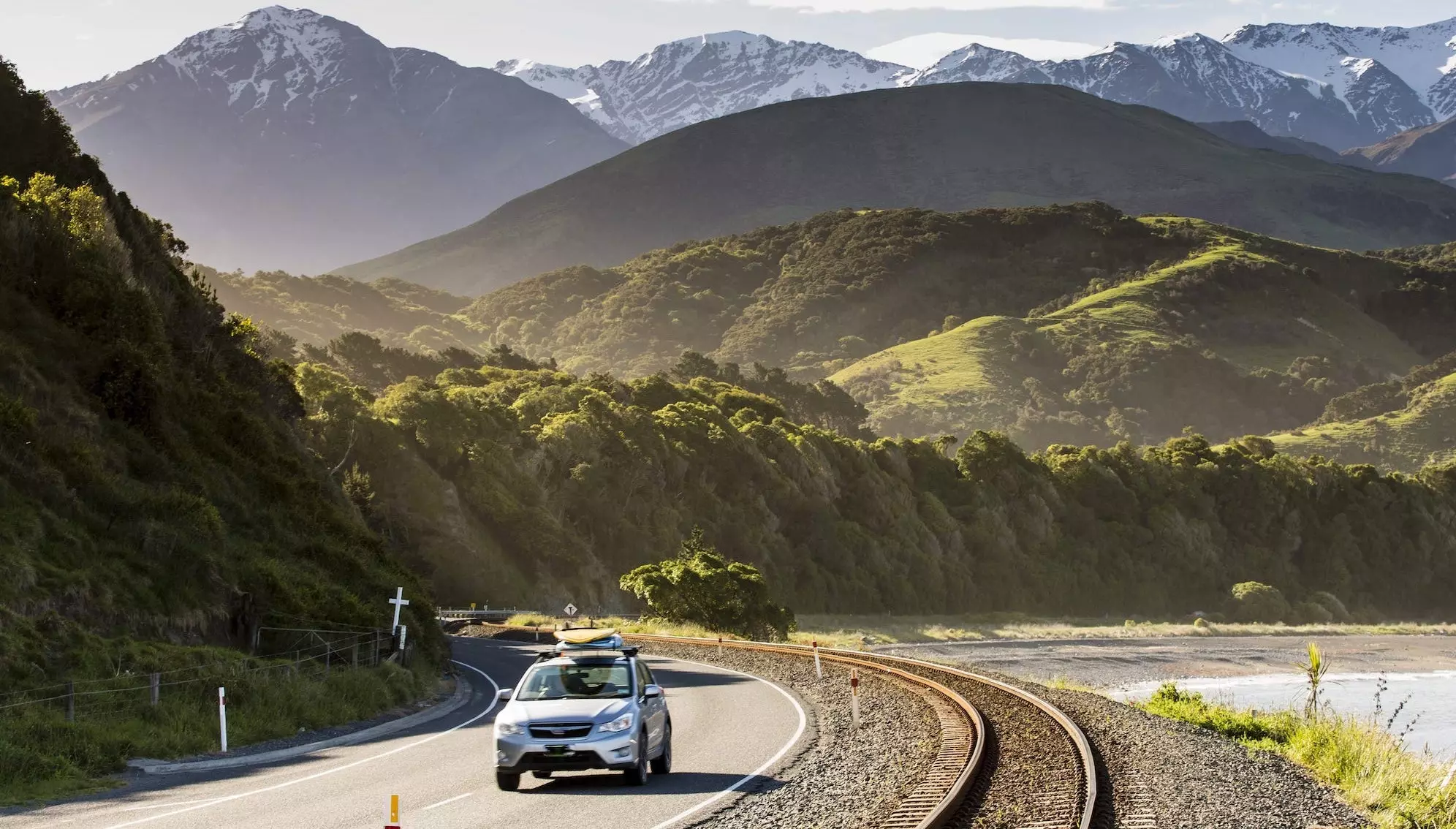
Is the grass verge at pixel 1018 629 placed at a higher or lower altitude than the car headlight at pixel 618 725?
lower

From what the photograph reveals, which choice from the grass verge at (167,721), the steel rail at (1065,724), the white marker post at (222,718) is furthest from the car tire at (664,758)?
the grass verge at (167,721)

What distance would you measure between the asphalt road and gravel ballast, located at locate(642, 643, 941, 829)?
0.45 m

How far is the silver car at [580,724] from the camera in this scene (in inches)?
659

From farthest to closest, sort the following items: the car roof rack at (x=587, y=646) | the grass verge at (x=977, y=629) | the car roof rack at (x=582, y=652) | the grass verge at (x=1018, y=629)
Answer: the grass verge at (x=1018, y=629) < the grass verge at (x=977, y=629) < the car roof rack at (x=587, y=646) < the car roof rack at (x=582, y=652)

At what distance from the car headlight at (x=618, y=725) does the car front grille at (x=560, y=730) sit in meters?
0.19

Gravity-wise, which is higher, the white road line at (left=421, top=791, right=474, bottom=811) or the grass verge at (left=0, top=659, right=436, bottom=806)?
the grass verge at (left=0, top=659, right=436, bottom=806)

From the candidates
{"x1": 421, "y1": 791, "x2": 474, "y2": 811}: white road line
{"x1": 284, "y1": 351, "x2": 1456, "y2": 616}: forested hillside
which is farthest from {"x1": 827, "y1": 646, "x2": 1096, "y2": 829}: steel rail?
{"x1": 284, "y1": 351, "x2": 1456, "y2": 616}: forested hillside

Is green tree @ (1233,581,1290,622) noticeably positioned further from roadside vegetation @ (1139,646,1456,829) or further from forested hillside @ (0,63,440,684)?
roadside vegetation @ (1139,646,1456,829)

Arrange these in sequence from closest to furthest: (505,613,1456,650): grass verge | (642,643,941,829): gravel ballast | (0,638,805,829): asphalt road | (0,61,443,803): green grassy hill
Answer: (0,638,805,829): asphalt road, (642,643,941,829): gravel ballast, (0,61,443,803): green grassy hill, (505,613,1456,650): grass verge

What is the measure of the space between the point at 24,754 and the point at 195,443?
17487 millimetres

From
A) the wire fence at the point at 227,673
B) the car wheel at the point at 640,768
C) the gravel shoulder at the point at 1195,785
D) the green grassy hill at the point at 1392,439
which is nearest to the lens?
the gravel shoulder at the point at 1195,785

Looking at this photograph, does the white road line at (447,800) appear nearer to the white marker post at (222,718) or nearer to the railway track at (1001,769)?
the railway track at (1001,769)

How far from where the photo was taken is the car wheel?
56.0 ft

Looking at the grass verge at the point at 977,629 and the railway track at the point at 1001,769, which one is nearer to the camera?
the railway track at the point at 1001,769
